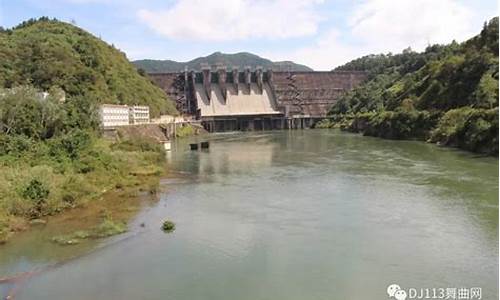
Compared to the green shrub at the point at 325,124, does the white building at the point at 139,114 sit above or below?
above

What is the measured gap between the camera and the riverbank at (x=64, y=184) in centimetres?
1681

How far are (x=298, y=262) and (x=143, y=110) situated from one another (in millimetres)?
50230

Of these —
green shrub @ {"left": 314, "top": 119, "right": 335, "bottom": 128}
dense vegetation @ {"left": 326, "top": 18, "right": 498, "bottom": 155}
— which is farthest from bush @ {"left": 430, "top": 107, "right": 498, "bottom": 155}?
green shrub @ {"left": 314, "top": 119, "right": 335, "bottom": 128}

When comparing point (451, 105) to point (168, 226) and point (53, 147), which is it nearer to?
point (53, 147)

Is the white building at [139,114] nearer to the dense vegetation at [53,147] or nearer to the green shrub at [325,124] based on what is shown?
the dense vegetation at [53,147]

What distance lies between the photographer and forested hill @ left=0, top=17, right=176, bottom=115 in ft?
156

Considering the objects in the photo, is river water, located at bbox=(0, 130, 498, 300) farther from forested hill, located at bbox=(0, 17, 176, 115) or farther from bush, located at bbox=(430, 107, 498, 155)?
forested hill, located at bbox=(0, 17, 176, 115)

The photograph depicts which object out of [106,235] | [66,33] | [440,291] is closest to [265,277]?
[440,291]

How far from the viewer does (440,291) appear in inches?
433

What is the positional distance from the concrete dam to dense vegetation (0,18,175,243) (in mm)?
28706

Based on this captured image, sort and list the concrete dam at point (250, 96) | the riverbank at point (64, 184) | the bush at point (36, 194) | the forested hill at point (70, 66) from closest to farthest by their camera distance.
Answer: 1. the riverbank at point (64, 184)
2. the bush at point (36, 194)
3. the forested hill at point (70, 66)
4. the concrete dam at point (250, 96)

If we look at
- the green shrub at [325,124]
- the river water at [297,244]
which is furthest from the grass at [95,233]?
the green shrub at [325,124]

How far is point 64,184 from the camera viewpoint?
66.5ft

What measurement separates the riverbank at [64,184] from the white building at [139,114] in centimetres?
2739
